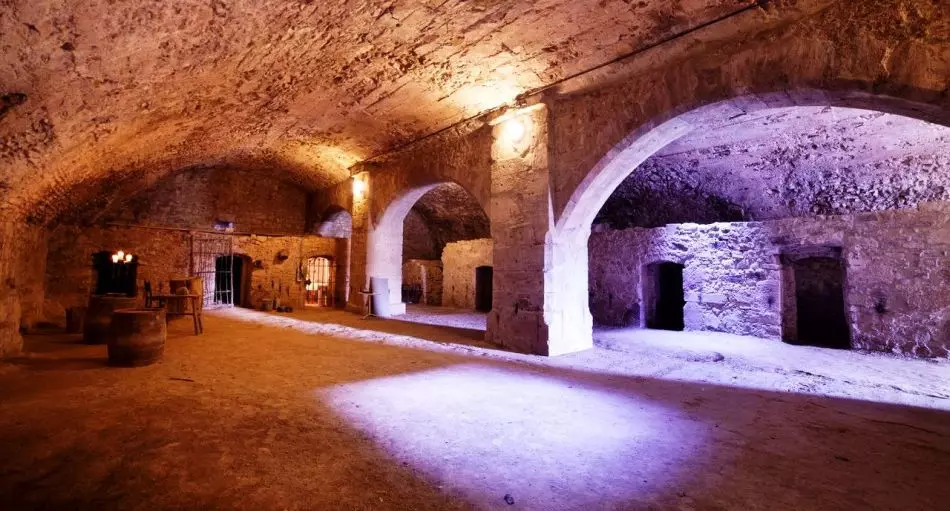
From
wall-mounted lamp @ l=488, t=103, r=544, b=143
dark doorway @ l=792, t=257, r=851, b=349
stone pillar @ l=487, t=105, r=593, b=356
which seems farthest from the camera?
dark doorway @ l=792, t=257, r=851, b=349

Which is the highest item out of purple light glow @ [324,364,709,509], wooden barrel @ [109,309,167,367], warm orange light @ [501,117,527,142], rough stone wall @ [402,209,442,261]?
warm orange light @ [501,117,527,142]

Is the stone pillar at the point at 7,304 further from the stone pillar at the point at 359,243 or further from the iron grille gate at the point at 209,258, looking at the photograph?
the stone pillar at the point at 359,243

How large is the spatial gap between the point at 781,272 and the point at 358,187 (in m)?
9.66

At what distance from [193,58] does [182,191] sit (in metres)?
11.6

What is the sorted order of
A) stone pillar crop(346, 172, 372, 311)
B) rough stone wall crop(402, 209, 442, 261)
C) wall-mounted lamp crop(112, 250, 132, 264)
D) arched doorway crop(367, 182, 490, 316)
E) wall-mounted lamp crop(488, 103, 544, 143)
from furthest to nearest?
1. rough stone wall crop(402, 209, 442, 261)
2. stone pillar crop(346, 172, 372, 311)
3. arched doorway crop(367, 182, 490, 316)
4. wall-mounted lamp crop(112, 250, 132, 264)
5. wall-mounted lamp crop(488, 103, 544, 143)

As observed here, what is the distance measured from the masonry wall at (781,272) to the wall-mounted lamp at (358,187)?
5.94 meters

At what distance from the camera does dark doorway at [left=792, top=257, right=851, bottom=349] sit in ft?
29.8

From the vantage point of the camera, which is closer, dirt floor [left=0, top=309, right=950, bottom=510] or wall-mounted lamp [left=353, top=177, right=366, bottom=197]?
dirt floor [left=0, top=309, right=950, bottom=510]

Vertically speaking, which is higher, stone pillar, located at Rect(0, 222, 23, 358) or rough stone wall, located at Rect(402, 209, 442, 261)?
rough stone wall, located at Rect(402, 209, 442, 261)

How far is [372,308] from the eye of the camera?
10.7m

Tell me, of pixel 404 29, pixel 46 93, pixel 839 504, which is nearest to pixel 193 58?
pixel 46 93

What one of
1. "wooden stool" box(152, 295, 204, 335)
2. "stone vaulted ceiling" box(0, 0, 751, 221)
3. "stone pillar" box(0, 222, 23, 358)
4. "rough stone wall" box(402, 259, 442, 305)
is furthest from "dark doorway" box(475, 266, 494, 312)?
"stone pillar" box(0, 222, 23, 358)

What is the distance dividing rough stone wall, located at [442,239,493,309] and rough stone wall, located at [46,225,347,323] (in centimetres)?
336

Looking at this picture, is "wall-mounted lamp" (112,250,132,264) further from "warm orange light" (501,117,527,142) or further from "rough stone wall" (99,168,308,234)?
"warm orange light" (501,117,527,142)
